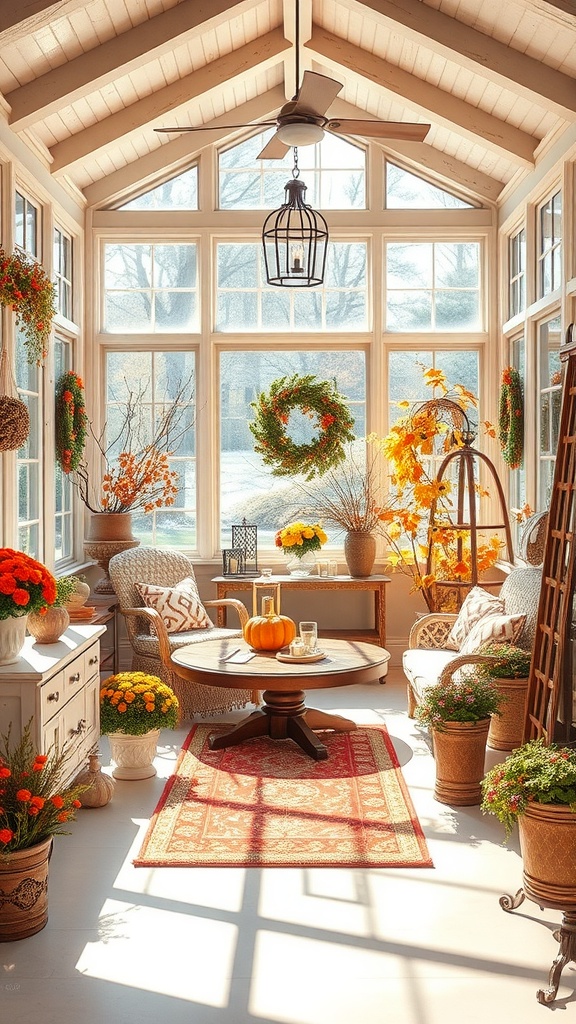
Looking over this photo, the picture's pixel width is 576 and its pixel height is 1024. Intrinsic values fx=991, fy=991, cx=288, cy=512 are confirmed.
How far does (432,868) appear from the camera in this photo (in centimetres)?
379

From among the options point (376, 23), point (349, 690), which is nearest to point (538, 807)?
point (349, 690)

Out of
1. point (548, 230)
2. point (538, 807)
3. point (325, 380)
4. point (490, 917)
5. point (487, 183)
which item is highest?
point (487, 183)

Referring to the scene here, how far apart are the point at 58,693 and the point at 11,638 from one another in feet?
1.03

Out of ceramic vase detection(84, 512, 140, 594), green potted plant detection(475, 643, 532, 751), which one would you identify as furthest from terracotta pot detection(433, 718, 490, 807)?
ceramic vase detection(84, 512, 140, 594)

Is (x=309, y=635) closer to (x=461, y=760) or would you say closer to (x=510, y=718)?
(x=510, y=718)

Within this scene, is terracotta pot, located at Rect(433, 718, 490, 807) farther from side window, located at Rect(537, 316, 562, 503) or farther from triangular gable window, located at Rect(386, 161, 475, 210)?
triangular gable window, located at Rect(386, 161, 475, 210)

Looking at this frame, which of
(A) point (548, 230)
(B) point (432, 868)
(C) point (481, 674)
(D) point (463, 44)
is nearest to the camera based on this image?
(B) point (432, 868)

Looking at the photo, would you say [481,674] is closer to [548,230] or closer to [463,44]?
[548,230]

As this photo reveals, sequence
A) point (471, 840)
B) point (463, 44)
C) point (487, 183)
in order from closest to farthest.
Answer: point (471, 840), point (463, 44), point (487, 183)

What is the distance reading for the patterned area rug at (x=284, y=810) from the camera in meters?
3.92

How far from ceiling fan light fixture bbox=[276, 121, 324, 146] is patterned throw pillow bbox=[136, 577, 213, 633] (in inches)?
124

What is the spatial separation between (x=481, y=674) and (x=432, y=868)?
134 centimetres

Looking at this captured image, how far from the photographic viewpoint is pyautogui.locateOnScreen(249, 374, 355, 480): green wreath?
24.8ft

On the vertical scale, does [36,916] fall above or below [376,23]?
below
